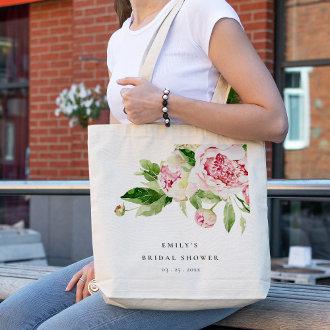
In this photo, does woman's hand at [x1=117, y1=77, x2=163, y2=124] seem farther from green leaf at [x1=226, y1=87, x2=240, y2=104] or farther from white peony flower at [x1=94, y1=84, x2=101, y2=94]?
white peony flower at [x1=94, y1=84, x2=101, y2=94]

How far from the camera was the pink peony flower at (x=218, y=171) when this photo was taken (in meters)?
2.45

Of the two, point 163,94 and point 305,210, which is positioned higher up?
point 163,94

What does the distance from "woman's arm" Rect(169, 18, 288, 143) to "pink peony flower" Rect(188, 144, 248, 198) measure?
0.05m

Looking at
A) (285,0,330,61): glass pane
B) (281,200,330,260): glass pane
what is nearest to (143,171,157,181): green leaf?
(281,200,330,260): glass pane

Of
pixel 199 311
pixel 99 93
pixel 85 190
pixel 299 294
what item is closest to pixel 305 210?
pixel 99 93

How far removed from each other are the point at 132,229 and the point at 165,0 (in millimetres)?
715

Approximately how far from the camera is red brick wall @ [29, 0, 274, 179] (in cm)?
867

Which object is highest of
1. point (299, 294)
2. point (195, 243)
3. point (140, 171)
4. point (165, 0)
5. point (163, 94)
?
point (165, 0)

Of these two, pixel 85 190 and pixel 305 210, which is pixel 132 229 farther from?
pixel 305 210

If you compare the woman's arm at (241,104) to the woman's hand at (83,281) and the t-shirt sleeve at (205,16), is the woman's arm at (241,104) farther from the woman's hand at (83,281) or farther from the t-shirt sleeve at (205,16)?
the woman's hand at (83,281)

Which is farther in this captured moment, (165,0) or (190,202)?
(165,0)

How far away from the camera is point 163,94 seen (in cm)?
250

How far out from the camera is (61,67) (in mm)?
9297

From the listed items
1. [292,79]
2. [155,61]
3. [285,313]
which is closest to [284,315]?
[285,313]
